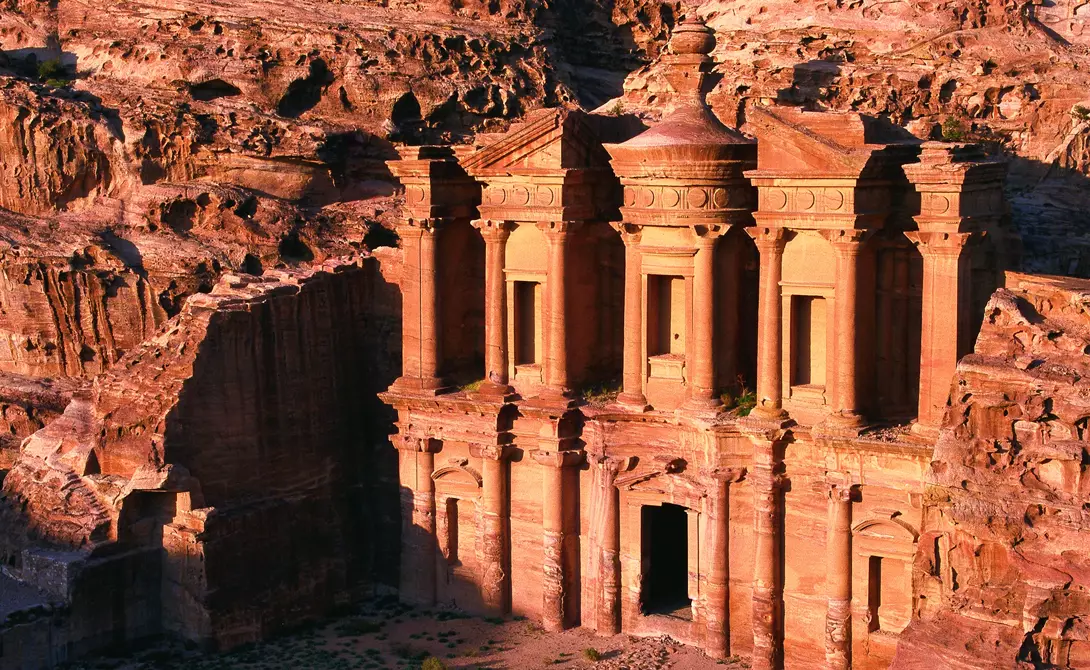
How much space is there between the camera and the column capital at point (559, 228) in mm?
33684

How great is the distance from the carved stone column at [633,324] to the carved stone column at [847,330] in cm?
380

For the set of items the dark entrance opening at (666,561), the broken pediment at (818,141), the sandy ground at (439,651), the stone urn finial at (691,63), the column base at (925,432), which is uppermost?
the stone urn finial at (691,63)

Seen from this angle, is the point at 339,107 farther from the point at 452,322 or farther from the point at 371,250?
the point at 452,322

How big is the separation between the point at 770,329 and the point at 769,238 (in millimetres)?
1552

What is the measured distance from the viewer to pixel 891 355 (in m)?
31.7

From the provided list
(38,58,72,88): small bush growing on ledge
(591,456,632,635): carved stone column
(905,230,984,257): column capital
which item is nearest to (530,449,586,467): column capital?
(591,456,632,635): carved stone column

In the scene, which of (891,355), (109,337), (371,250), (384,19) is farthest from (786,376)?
(384,19)

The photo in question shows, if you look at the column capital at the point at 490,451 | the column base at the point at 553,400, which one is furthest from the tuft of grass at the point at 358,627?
the column base at the point at 553,400

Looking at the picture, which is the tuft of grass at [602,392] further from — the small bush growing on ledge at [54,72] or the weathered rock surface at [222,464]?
the small bush growing on ledge at [54,72]

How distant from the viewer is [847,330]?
101 ft

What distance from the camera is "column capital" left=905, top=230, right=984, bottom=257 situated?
29.5m

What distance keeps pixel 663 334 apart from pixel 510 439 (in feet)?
11.4

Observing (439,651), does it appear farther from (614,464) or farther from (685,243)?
(685,243)

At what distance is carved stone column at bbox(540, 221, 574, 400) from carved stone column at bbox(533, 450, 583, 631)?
1204mm
